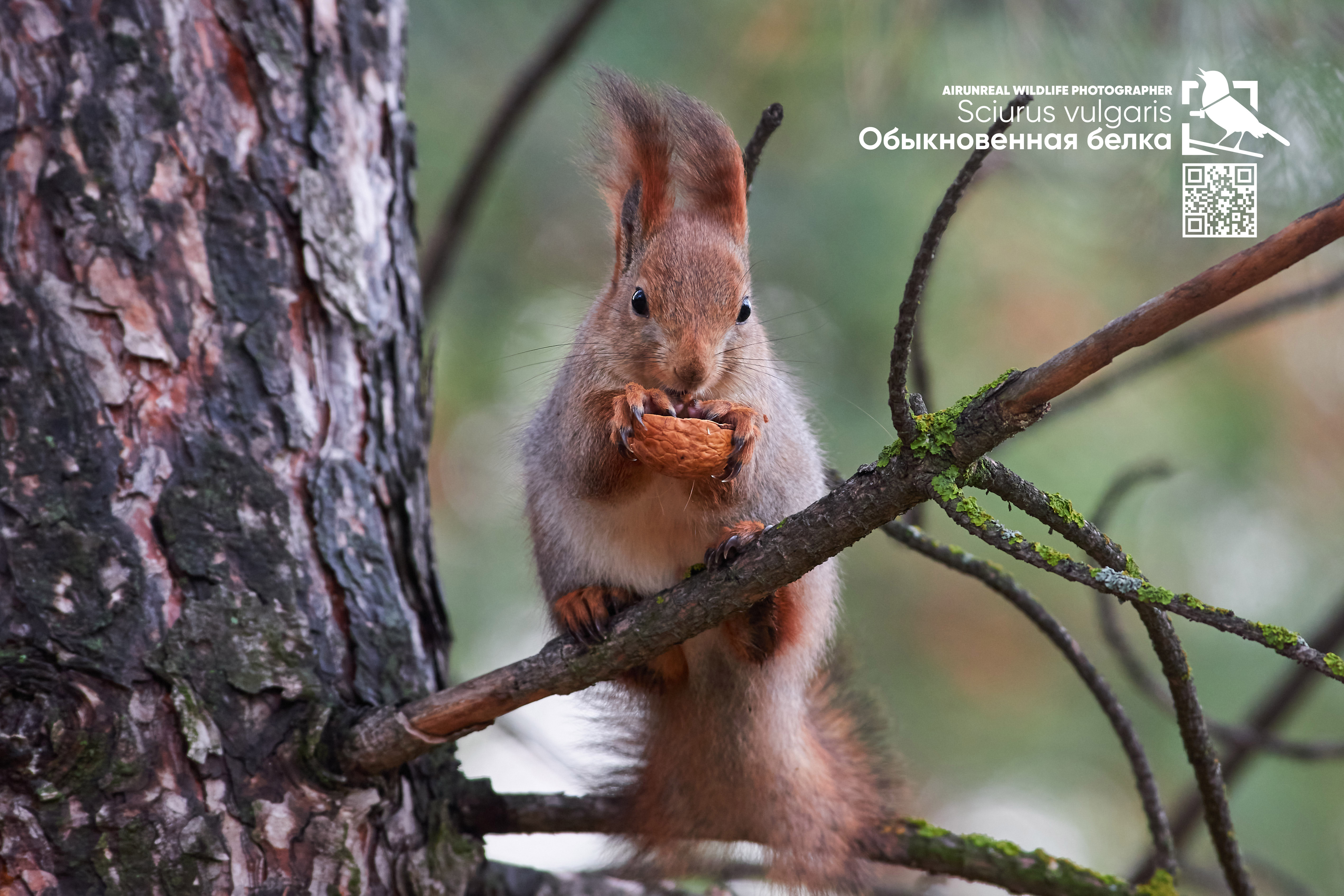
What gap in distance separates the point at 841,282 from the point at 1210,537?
1.44 metres

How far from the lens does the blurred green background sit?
8.07ft

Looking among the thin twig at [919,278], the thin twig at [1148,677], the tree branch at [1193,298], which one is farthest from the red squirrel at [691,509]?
the tree branch at [1193,298]

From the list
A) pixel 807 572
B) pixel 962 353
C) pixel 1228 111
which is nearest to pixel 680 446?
pixel 807 572

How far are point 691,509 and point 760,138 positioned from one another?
55 centimetres

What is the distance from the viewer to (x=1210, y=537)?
3.43 m

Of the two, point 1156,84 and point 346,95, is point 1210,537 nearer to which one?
point 1156,84

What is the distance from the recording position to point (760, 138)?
1628 millimetres

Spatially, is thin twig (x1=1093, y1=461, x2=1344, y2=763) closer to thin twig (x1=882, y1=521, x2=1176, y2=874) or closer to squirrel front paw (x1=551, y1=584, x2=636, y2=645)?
thin twig (x1=882, y1=521, x2=1176, y2=874)

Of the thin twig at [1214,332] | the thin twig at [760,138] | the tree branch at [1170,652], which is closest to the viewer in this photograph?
the tree branch at [1170,652]

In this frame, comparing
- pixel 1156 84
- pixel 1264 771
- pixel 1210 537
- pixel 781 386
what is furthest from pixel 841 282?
pixel 1264 771

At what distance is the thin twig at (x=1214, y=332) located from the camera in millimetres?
1936

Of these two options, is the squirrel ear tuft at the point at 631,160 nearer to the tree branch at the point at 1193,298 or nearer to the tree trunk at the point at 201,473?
the tree trunk at the point at 201,473

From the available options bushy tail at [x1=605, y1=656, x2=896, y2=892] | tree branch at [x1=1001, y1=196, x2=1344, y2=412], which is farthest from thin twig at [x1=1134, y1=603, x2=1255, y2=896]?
bushy tail at [x1=605, y1=656, x2=896, y2=892]

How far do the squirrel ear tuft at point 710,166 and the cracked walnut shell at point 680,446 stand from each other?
0.47 m
